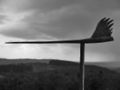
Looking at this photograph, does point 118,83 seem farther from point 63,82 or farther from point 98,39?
point 98,39

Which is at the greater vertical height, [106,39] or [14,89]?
[106,39]

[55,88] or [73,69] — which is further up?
[73,69]

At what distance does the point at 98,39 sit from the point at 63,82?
71.1ft

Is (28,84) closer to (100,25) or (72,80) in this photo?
(72,80)

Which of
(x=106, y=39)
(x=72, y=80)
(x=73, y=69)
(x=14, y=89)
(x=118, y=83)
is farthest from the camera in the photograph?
(x=73, y=69)

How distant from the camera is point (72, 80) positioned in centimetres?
2517

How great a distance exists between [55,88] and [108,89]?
5.24 metres

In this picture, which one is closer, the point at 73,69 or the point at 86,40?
the point at 86,40

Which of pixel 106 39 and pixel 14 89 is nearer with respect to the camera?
pixel 106 39

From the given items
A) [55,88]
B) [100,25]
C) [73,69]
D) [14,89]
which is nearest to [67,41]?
[100,25]

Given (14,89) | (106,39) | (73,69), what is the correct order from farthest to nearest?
(73,69) < (14,89) < (106,39)

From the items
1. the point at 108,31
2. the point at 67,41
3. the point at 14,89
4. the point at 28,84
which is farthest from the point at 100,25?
the point at 28,84

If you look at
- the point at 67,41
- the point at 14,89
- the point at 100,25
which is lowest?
the point at 14,89

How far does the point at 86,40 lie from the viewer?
15.8 ft
